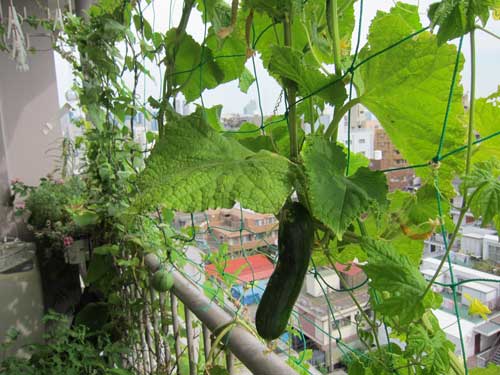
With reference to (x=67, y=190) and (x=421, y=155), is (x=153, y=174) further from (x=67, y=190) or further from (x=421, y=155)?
(x=67, y=190)

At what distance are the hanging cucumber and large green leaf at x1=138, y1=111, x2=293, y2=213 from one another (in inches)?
2.2

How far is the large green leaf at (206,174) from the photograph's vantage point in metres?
0.35

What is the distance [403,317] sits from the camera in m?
0.37

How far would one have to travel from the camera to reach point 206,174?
0.37 m

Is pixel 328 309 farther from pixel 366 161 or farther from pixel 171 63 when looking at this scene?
pixel 171 63

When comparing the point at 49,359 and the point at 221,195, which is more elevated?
the point at 221,195

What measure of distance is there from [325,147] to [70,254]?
181 cm

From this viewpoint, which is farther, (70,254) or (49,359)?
(70,254)

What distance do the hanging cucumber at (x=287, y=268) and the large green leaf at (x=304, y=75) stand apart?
117 millimetres

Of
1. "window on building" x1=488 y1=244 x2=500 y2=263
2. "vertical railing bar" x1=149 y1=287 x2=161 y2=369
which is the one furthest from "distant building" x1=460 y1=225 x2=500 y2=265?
"vertical railing bar" x1=149 y1=287 x2=161 y2=369

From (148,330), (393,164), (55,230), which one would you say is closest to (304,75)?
(393,164)

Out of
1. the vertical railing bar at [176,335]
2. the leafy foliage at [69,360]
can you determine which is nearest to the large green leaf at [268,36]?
the vertical railing bar at [176,335]

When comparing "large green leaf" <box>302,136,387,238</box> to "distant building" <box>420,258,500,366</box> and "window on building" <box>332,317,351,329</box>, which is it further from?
"window on building" <box>332,317,351,329</box>

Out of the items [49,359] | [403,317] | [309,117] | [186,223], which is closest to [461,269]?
[403,317]
